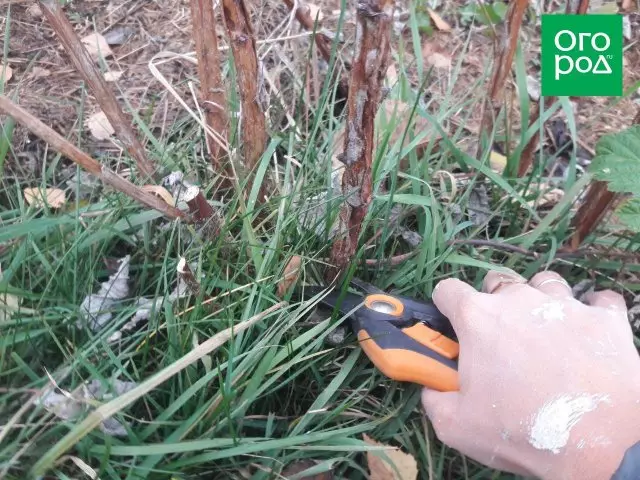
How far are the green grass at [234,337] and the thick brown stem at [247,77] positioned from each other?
0.18ft

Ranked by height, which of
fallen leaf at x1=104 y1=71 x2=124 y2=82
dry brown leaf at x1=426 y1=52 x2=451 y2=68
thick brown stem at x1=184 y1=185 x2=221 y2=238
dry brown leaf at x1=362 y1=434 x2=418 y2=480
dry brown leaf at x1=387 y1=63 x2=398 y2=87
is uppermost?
fallen leaf at x1=104 y1=71 x2=124 y2=82

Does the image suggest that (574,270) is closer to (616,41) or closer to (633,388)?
(633,388)

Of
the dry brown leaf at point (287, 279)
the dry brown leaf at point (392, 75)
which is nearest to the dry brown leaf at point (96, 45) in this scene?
the dry brown leaf at point (392, 75)

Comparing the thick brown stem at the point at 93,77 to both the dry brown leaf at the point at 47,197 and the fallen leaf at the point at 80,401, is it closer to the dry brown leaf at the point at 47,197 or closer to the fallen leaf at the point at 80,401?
the dry brown leaf at the point at 47,197

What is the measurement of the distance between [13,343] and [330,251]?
62 cm

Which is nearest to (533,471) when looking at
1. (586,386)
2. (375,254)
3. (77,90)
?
(586,386)

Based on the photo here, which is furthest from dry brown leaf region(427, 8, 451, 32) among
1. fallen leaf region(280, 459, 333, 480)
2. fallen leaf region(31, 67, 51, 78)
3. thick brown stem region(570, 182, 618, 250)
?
fallen leaf region(280, 459, 333, 480)

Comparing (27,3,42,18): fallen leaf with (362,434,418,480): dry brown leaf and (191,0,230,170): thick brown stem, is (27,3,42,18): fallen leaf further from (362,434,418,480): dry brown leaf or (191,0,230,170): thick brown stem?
(362,434,418,480): dry brown leaf

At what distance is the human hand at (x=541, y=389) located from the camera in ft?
2.89

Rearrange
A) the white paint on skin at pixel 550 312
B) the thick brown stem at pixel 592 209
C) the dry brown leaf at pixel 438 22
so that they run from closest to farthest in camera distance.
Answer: the white paint on skin at pixel 550 312
the thick brown stem at pixel 592 209
the dry brown leaf at pixel 438 22

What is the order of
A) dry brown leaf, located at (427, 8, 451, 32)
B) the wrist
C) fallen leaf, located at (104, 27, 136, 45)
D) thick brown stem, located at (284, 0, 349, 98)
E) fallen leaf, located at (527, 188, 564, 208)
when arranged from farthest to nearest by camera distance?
dry brown leaf, located at (427, 8, 451, 32), fallen leaf, located at (104, 27, 136, 45), fallen leaf, located at (527, 188, 564, 208), thick brown stem, located at (284, 0, 349, 98), the wrist

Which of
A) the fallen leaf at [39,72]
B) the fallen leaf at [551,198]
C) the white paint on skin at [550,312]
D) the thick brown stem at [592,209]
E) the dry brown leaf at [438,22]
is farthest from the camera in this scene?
the dry brown leaf at [438,22]

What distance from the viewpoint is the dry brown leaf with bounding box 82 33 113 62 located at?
1.67 metres

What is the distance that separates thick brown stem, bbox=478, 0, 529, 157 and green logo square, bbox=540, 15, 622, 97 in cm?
17
